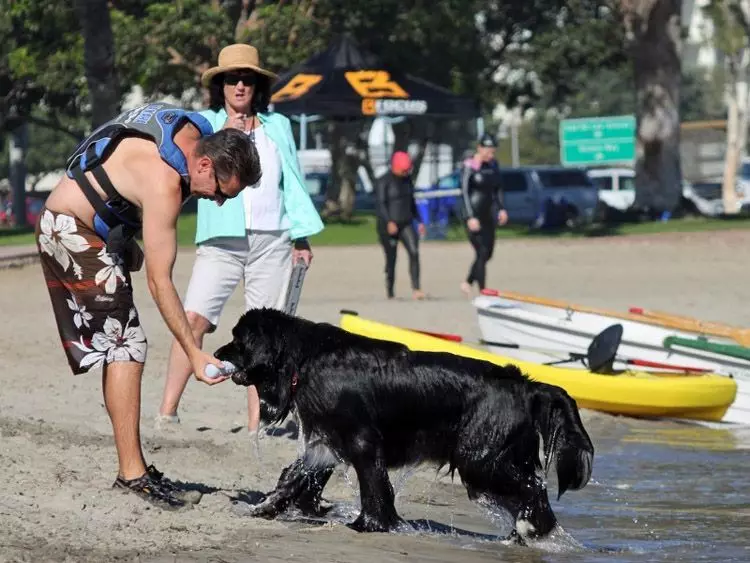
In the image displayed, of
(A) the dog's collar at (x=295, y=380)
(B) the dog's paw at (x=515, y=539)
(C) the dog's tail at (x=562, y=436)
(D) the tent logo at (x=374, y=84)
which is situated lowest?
(B) the dog's paw at (x=515, y=539)

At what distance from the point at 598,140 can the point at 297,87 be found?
16.3m

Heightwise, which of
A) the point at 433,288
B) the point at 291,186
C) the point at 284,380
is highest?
the point at 291,186

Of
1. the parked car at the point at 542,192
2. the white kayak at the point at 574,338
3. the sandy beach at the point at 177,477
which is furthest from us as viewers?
the parked car at the point at 542,192

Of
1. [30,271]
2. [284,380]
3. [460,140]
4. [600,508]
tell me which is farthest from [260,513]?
[460,140]

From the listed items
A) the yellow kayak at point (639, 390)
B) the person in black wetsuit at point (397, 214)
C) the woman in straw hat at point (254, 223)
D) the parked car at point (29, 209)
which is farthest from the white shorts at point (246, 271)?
the parked car at point (29, 209)

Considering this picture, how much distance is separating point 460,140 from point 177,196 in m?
49.5

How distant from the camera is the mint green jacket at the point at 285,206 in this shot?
25.1 feet

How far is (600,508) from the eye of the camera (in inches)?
293

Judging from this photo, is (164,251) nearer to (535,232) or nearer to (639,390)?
(639,390)

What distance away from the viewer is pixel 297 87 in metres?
27.5

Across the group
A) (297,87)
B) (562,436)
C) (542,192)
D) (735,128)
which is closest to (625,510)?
(562,436)

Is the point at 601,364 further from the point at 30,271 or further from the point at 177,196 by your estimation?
the point at 30,271

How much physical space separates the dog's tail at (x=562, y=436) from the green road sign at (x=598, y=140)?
35.6m

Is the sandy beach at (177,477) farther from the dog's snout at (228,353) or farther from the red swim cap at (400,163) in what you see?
the red swim cap at (400,163)
